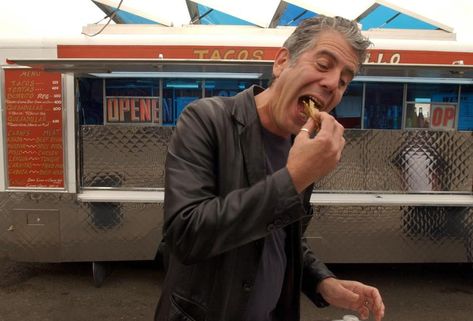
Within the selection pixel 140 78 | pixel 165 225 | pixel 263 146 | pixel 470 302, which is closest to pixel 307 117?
pixel 263 146

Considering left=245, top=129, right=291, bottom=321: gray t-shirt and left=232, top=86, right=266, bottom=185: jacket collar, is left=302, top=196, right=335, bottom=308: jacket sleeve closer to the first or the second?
left=245, top=129, right=291, bottom=321: gray t-shirt

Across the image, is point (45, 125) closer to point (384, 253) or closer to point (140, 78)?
point (140, 78)

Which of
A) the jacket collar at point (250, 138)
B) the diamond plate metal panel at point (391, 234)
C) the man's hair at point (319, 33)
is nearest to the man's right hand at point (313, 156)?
the jacket collar at point (250, 138)

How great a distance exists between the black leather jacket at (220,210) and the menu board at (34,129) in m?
3.74

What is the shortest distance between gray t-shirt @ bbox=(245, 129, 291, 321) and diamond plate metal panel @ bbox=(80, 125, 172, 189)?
3.44 meters

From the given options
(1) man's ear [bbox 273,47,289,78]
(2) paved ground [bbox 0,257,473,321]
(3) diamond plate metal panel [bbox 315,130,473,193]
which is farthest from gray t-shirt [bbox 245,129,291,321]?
(3) diamond plate metal panel [bbox 315,130,473,193]

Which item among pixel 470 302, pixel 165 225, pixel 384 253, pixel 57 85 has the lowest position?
pixel 470 302

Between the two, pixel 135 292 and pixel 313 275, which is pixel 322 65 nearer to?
pixel 313 275

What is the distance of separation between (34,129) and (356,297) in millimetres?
4116

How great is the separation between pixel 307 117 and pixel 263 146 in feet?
0.53

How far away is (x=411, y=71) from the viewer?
4441 mm

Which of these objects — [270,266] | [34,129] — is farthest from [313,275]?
[34,129]

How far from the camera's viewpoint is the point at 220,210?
42.9 inches

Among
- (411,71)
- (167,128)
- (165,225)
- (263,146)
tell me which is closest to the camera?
(165,225)
